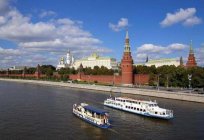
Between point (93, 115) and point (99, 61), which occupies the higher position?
point (99, 61)

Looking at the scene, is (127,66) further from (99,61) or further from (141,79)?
(99,61)

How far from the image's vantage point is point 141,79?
92875 mm

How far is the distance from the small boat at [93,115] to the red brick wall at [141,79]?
171 feet

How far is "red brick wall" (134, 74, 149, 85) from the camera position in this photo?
303 feet

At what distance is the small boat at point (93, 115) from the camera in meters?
34.3

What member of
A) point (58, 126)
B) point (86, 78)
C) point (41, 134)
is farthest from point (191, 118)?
point (86, 78)

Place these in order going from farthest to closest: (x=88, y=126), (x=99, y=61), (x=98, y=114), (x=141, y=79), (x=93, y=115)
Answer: (x=99, y=61) < (x=141, y=79) < (x=93, y=115) < (x=98, y=114) < (x=88, y=126)

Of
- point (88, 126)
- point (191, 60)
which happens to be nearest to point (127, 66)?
point (191, 60)

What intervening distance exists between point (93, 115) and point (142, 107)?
26.2ft

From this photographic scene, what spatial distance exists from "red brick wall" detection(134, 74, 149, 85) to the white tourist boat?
42.1 m

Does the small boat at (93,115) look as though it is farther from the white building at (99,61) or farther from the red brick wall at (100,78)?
the white building at (99,61)

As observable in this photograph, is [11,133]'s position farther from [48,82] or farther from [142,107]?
[48,82]

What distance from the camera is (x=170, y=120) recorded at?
38.2 metres

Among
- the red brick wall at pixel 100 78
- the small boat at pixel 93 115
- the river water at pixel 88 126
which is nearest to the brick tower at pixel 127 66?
the red brick wall at pixel 100 78
